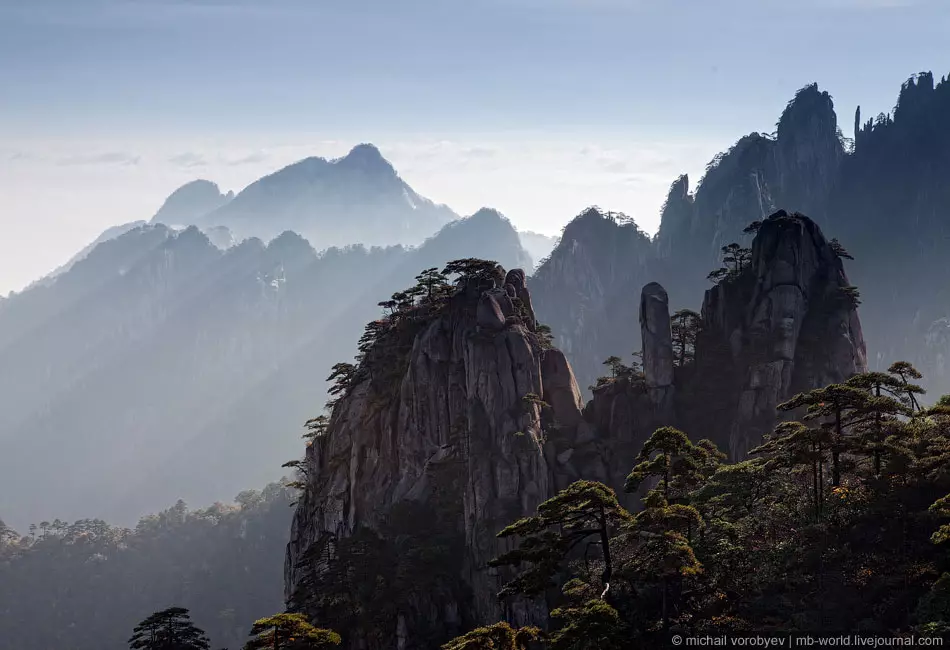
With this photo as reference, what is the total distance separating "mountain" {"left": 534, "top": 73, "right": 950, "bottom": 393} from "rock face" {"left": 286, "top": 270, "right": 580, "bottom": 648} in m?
106

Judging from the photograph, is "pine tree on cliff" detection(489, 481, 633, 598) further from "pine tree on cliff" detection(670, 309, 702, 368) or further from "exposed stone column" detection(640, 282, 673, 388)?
"pine tree on cliff" detection(670, 309, 702, 368)

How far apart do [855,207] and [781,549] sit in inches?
6399

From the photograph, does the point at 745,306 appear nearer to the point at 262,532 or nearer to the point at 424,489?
the point at 424,489

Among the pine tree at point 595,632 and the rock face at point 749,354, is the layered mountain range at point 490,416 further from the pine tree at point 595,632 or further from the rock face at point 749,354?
the pine tree at point 595,632

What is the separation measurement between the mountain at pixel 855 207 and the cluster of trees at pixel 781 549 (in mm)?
129131

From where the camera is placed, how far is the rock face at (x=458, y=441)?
59656 mm

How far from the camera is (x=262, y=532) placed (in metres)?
161

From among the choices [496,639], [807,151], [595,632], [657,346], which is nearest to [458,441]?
[657,346]

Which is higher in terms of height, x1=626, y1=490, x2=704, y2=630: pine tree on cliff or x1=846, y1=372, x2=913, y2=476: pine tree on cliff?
x1=846, y1=372, x2=913, y2=476: pine tree on cliff

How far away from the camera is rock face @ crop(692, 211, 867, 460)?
6750 cm

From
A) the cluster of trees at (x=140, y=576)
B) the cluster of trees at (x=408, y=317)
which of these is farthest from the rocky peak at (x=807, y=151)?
the cluster of trees at (x=408, y=317)

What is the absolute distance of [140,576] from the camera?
15800cm

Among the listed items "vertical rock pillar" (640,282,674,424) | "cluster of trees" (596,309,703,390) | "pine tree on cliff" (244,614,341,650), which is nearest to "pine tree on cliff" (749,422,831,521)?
"pine tree on cliff" (244,614,341,650)

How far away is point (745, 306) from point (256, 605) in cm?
10197
